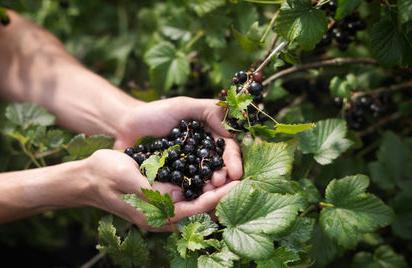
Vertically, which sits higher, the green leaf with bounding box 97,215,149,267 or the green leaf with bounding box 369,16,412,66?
the green leaf with bounding box 369,16,412,66

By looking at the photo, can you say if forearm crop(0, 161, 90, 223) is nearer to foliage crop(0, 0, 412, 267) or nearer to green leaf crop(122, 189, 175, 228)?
foliage crop(0, 0, 412, 267)

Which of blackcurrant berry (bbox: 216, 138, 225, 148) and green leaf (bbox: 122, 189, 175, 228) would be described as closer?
green leaf (bbox: 122, 189, 175, 228)

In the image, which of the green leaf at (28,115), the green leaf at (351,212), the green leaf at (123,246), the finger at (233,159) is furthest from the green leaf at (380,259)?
the green leaf at (28,115)

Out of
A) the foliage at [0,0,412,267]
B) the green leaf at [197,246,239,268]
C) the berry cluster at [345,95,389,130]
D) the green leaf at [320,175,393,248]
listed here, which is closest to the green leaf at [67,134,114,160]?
the foliage at [0,0,412,267]

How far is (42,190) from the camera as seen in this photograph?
4.64 ft

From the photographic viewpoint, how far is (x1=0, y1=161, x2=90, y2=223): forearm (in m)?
1.36

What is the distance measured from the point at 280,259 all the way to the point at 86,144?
0.72 meters

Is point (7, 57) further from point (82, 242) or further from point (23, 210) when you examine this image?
point (82, 242)

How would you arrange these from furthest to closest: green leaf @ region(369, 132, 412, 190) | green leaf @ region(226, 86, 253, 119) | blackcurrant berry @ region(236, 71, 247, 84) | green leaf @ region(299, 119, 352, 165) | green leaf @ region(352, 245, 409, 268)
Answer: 1. green leaf @ region(369, 132, 412, 190)
2. green leaf @ region(352, 245, 409, 268)
3. green leaf @ region(299, 119, 352, 165)
4. blackcurrant berry @ region(236, 71, 247, 84)
5. green leaf @ region(226, 86, 253, 119)

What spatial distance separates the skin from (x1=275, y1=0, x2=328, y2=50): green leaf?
0.94ft

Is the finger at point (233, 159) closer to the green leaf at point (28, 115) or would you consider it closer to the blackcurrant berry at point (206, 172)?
the blackcurrant berry at point (206, 172)

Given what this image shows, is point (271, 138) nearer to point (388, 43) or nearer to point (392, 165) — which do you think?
point (388, 43)

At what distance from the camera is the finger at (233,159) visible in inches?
50.5

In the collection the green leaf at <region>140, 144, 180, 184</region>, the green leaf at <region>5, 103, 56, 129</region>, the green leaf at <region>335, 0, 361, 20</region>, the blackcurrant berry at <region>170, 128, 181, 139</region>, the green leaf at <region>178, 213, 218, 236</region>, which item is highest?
the green leaf at <region>335, 0, 361, 20</region>
